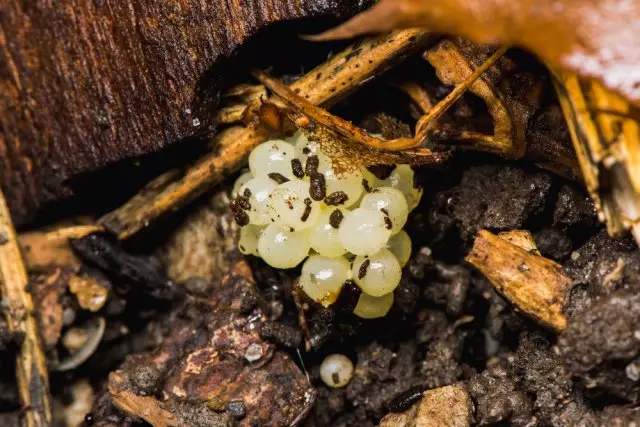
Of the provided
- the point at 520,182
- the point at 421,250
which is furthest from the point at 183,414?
the point at 520,182

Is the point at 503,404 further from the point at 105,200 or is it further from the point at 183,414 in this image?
the point at 105,200

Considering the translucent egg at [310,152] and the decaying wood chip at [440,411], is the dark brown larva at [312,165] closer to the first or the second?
the translucent egg at [310,152]

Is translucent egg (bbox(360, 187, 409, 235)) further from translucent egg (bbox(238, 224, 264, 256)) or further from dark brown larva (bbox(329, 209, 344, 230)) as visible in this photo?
translucent egg (bbox(238, 224, 264, 256))

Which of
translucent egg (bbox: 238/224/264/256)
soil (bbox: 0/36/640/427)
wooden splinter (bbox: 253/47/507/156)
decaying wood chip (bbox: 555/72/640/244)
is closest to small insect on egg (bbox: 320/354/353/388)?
soil (bbox: 0/36/640/427)

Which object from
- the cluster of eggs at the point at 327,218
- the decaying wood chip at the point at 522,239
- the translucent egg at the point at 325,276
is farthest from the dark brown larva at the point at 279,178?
the decaying wood chip at the point at 522,239

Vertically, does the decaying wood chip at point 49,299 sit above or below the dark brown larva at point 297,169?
below

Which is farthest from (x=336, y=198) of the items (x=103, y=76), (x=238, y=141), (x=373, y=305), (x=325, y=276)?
(x=103, y=76)

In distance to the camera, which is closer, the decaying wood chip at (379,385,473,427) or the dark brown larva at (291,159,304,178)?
the decaying wood chip at (379,385,473,427)
